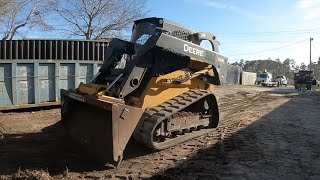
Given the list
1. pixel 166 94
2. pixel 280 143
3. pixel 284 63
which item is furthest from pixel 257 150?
pixel 284 63

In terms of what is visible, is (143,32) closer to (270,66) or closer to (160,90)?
(160,90)

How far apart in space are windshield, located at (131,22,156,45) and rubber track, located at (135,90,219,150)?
1.42 meters

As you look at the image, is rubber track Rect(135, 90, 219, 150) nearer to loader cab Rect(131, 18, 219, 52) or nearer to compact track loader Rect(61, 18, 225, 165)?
compact track loader Rect(61, 18, 225, 165)

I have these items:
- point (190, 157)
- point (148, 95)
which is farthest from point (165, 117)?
point (190, 157)

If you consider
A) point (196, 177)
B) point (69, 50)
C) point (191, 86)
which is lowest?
point (196, 177)

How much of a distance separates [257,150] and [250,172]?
4.96 feet

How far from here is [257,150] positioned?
24.3ft

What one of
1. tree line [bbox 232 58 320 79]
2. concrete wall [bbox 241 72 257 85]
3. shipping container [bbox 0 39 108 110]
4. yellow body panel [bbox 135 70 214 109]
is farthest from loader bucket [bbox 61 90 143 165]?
tree line [bbox 232 58 320 79]

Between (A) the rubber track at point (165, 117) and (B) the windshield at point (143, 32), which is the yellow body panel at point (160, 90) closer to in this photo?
(A) the rubber track at point (165, 117)

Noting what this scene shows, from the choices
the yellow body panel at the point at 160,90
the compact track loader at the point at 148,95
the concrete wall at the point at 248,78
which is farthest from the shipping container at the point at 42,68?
the concrete wall at the point at 248,78

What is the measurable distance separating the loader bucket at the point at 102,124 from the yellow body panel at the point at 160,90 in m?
0.53

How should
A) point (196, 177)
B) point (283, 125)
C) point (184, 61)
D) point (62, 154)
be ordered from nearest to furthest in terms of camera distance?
1. point (196, 177)
2. point (62, 154)
3. point (184, 61)
4. point (283, 125)

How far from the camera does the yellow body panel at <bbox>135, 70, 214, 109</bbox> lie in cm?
702

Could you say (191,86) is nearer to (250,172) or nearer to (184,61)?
(184,61)
